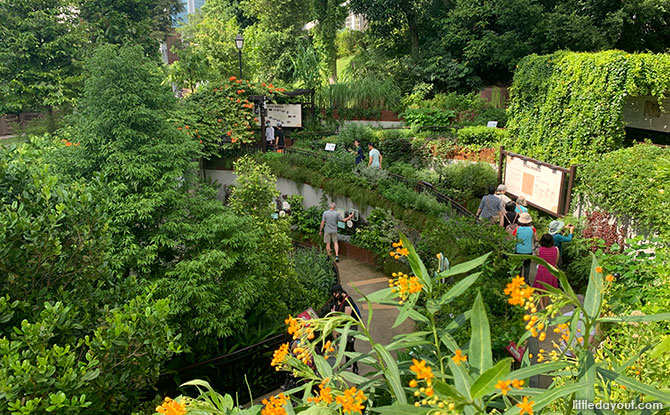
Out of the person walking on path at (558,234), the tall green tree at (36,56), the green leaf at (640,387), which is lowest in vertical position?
the person walking on path at (558,234)

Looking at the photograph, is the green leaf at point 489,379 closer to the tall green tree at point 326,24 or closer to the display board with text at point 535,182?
the display board with text at point 535,182

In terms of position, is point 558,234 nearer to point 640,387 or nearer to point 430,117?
point 640,387

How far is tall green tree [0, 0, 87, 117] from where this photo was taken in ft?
52.6

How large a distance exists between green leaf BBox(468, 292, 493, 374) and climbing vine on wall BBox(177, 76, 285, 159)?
1368 cm

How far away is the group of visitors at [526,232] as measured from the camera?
621 centimetres

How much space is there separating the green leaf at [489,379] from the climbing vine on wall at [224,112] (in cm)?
1394

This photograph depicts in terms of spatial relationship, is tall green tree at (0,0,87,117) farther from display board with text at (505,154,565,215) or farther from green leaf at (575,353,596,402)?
green leaf at (575,353,596,402)

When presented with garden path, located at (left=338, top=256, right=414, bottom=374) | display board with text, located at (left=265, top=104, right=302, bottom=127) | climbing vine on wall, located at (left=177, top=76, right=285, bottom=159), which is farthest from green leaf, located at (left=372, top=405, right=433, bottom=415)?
display board with text, located at (left=265, top=104, right=302, bottom=127)

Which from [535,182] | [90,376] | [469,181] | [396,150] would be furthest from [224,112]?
[90,376]

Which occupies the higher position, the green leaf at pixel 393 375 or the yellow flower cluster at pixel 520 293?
the yellow flower cluster at pixel 520 293

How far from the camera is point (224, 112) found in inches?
597

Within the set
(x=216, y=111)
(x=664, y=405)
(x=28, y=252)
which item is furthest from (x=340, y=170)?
(x=664, y=405)

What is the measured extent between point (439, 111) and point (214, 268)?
15066 millimetres

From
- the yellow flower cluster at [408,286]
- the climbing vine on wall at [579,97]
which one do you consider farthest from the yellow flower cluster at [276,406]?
the climbing vine on wall at [579,97]
